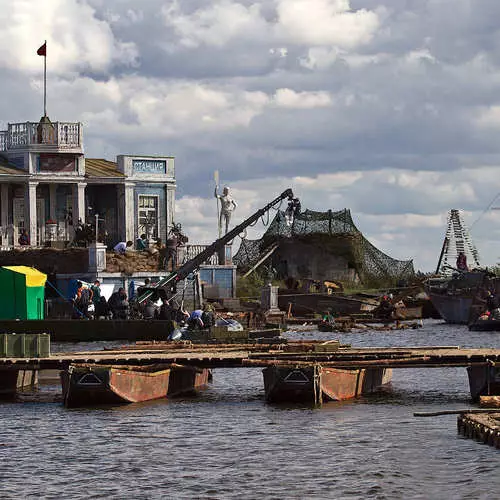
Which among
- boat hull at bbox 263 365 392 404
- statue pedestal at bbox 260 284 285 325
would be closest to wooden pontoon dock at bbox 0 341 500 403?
boat hull at bbox 263 365 392 404

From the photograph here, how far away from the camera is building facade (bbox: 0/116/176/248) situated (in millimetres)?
82875

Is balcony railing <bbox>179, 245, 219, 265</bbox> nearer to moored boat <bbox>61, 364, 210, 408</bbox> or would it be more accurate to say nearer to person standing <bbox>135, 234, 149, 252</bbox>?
person standing <bbox>135, 234, 149, 252</bbox>

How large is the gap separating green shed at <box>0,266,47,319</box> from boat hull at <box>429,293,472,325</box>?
35.9 m

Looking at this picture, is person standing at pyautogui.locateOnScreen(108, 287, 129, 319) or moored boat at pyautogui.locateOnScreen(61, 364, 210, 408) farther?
person standing at pyautogui.locateOnScreen(108, 287, 129, 319)

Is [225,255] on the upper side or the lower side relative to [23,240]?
lower

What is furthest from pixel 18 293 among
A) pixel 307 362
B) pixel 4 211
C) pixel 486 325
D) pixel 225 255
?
pixel 486 325

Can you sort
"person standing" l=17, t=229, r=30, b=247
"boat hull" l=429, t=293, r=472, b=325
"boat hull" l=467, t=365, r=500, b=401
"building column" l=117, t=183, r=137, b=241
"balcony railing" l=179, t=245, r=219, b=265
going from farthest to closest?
"boat hull" l=429, t=293, r=472, b=325 → "building column" l=117, t=183, r=137, b=241 → "balcony railing" l=179, t=245, r=219, b=265 → "person standing" l=17, t=229, r=30, b=247 → "boat hull" l=467, t=365, r=500, b=401

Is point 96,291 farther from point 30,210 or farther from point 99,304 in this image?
point 30,210

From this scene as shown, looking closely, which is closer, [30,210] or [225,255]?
[30,210]

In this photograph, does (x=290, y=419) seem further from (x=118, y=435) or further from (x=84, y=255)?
(x=84, y=255)

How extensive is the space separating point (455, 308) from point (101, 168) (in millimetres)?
24699

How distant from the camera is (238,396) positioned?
43.8m

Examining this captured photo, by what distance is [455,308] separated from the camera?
319 feet

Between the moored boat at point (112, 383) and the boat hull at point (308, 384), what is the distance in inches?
118
